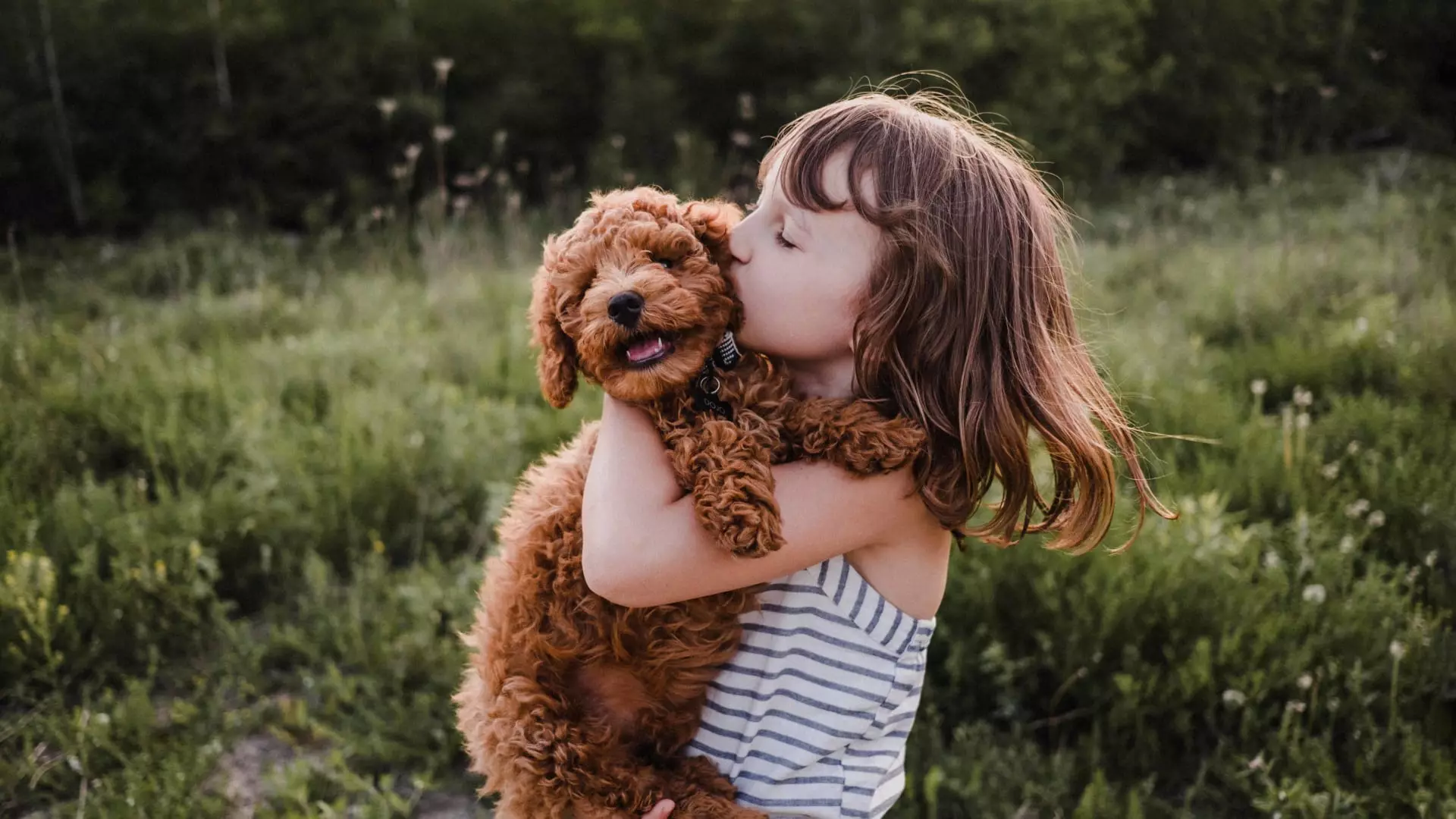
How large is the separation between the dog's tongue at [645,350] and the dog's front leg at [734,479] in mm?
132

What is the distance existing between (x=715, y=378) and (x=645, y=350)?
0.18 m

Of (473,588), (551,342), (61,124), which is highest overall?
(551,342)

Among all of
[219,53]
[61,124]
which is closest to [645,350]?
[61,124]

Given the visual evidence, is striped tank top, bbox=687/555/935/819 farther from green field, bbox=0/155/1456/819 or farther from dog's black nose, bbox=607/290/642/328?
green field, bbox=0/155/1456/819

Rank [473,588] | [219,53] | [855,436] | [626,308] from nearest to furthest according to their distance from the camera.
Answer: [626,308] < [855,436] < [473,588] < [219,53]

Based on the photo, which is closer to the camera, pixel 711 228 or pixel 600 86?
pixel 711 228

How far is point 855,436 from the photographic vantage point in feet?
4.85

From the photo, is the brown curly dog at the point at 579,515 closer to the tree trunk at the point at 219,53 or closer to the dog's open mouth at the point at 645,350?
the dog's open mouth at the point at 645,350

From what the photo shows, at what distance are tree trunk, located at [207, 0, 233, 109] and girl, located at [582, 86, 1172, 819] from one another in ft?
28.3

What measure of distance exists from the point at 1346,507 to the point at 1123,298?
9.84 feet

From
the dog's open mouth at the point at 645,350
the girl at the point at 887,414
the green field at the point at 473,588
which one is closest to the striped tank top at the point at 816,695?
the girl at the point at 887,414

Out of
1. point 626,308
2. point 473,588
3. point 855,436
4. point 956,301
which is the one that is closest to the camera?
point 626,308

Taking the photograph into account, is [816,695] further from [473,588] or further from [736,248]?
[473,588]

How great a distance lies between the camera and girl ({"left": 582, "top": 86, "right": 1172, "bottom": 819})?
4.94 feet
